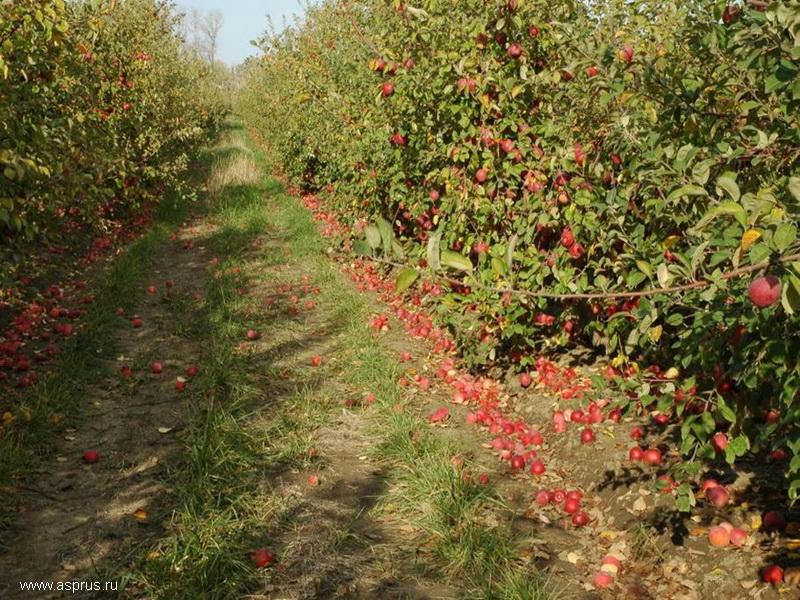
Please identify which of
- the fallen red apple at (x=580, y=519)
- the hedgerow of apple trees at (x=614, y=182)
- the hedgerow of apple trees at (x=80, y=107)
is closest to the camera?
the hedgerow of apple trees at (x=614, y=182)

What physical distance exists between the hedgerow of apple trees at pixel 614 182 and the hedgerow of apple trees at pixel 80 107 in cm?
240

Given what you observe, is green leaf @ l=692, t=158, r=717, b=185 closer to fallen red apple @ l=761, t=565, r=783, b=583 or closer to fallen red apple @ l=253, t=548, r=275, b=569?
fallen red apple @ l=761, t=565, r=783, b=583

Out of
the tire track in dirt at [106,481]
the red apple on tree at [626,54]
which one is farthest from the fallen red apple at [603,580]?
the red apple on tree at [626,54]

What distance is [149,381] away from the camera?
525 cm

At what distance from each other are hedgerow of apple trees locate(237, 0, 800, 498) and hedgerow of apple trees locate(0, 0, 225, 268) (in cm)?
240

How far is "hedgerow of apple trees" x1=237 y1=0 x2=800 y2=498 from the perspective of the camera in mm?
2178

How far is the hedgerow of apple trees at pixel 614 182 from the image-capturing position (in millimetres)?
2178

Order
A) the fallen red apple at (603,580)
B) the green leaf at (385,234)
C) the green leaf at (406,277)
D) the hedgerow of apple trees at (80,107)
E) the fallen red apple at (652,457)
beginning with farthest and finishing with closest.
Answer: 1. the hedgerow of apple trees at (80,107)
2. the fallen red apple at (652,457)
3. the fallen red apple at (603,580)
4. the green leaf at (385,234)
5. the green leaf at (406,277)

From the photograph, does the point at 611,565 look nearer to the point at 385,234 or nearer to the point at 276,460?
the point at 276,460

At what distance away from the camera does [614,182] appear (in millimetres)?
4059

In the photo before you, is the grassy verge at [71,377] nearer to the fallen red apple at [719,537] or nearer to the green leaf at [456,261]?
the green leaf at [456,261]

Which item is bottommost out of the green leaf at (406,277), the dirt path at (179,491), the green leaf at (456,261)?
the dirt path at (179,491)

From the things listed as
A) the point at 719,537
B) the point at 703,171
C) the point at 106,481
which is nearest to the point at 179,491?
the point at 106,481

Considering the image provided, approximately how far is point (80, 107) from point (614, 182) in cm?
692
